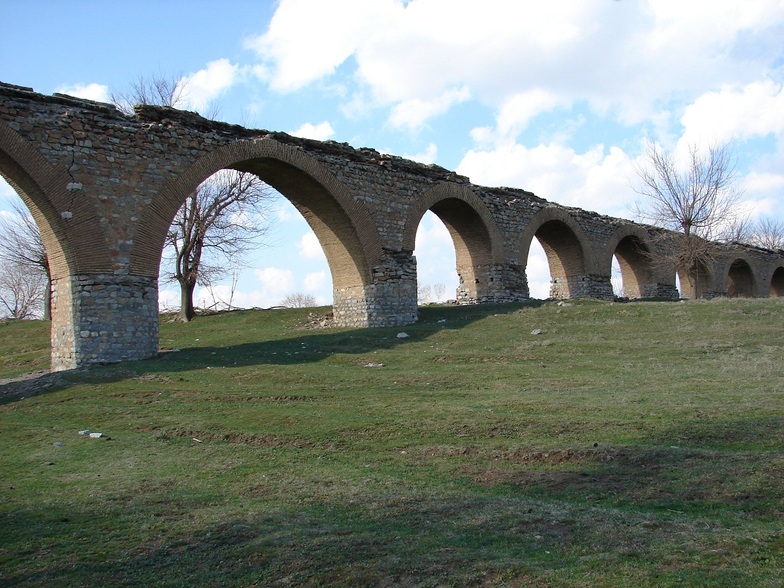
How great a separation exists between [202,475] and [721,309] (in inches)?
503

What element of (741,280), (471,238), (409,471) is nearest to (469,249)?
(471,238)

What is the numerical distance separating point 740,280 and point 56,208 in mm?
35584

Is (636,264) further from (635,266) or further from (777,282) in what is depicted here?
(777,282)

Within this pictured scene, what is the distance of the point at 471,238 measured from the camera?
21.6 metres

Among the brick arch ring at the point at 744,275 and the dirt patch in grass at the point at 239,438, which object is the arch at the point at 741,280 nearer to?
the brick arch ring at the point at 744,275

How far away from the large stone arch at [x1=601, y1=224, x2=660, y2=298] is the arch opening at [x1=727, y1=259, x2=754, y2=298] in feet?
29.6

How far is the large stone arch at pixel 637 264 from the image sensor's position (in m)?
29.2

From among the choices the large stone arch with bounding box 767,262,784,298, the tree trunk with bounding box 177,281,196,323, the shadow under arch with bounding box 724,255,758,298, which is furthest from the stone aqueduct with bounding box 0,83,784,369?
the large stone arch with bounding box 767,262,784,298

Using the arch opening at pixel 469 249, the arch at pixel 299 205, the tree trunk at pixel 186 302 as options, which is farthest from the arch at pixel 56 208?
the arch opening at pixel 469 249

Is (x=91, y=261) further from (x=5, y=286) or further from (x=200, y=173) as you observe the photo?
(x=5, y=286)

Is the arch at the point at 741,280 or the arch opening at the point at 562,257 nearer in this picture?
the arch opening at the point at 562,257

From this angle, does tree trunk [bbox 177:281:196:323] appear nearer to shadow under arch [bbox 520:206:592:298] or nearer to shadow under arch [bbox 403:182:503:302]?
shadow under arch [bbox 403:182:503:302]

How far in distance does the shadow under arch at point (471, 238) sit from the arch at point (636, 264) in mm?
9660

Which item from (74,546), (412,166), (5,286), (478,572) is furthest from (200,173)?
(5,286)
